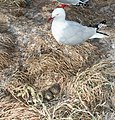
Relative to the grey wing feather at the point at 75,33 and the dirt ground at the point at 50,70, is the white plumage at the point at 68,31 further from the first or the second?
the dirt ground at the point at 50,70

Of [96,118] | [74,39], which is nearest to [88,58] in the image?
[74,39]

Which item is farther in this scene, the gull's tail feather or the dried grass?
the gull's tail feather

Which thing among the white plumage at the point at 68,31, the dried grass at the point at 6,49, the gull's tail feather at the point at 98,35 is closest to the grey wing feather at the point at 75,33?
the white plumage at the point at 68,31

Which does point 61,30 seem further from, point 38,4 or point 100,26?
point 38,4

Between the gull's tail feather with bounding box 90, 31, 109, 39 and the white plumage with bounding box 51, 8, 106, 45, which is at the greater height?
the white plumage with bounding box 51, 8, 106, 45

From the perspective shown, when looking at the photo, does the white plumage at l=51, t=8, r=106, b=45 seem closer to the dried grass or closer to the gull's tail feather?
the gull's tail feather

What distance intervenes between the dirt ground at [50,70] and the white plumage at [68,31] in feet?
0.58

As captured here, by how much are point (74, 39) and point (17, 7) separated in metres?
1.30

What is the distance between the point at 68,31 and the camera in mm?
4074

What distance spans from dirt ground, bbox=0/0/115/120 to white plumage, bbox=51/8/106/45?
178mm

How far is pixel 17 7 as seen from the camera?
5047mm

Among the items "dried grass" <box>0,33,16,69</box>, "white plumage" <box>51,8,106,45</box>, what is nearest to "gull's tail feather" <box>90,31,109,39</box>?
"white plumage" <box>51,8,106,45</box>

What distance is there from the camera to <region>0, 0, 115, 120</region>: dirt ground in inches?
138

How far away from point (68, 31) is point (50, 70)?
0.49 meters
